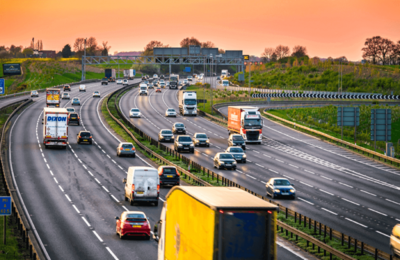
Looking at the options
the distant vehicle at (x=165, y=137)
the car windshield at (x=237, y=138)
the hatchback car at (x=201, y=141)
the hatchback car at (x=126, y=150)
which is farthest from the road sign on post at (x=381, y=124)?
the hatchback car at (x=126, y=150)

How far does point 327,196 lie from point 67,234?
19.7 meters

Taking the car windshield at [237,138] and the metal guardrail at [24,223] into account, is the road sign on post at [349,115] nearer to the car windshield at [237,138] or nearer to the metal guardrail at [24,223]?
the car windshield at [237,138]

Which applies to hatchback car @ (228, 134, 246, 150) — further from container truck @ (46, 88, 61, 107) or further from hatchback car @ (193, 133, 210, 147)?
container truck @ (46, 88, 61, 107)

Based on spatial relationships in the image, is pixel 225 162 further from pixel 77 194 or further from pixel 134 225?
pixel 134 225

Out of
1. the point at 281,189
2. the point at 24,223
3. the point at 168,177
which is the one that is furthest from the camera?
the point at 168,177

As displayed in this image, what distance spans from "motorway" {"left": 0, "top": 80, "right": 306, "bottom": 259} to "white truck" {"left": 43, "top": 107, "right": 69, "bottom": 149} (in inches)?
39.8

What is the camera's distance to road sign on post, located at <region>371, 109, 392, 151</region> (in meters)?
59.4

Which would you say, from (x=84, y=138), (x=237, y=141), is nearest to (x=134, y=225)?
(x=237, y=141)

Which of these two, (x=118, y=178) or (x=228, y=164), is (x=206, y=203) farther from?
(x=228, y=164)

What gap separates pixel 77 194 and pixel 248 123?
28.2 m

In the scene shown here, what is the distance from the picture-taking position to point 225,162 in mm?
49938

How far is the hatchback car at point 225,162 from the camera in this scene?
4991 centimetres

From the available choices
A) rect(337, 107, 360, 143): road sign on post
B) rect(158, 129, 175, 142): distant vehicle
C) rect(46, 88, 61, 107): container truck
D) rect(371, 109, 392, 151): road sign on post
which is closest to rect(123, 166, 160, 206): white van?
rect(158, 129, 175, 142): distant vehicle

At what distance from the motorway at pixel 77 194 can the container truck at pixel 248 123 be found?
12.9m
